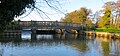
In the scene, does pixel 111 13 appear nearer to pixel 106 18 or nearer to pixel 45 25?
pixel 106 18

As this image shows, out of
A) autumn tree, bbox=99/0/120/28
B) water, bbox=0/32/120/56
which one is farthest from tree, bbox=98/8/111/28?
water, bbox=0/32/120/56

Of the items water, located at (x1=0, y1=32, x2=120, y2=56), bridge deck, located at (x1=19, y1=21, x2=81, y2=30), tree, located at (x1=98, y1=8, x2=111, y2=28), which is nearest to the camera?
water, located at (x1=0, y1=32, x2=120, y2=56)

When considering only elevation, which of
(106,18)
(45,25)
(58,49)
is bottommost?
(58,49)

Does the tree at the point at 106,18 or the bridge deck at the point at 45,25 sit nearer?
the bridge deck at the point at 45,25

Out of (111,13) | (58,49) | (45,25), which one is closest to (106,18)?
(111,13)

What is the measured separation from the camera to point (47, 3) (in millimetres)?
5855

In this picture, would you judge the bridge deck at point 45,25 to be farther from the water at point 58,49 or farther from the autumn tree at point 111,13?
the water at point 58,49

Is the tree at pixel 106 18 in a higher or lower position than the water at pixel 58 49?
higher

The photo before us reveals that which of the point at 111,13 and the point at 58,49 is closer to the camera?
the point at 58,49

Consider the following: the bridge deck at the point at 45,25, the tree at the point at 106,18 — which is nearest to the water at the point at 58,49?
the bridge deck at the point at 45,25

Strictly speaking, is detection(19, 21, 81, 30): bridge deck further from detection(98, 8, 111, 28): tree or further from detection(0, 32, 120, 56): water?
detection(0, 32, 120, 56): water

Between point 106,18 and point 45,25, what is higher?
point 106,18

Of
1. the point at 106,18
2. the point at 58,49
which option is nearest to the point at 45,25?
the point at 106,18

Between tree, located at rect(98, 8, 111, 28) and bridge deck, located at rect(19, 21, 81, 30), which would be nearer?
bridge deck, located at rect(19, 21, 81, 30)
